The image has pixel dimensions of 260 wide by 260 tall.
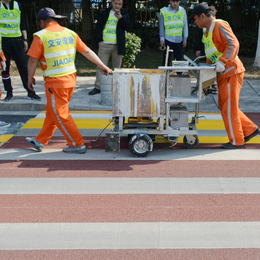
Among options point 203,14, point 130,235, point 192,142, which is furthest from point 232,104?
point 130,235

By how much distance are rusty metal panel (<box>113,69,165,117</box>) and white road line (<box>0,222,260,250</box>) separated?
2.07 meters

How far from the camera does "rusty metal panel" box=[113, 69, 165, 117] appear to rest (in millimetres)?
6098

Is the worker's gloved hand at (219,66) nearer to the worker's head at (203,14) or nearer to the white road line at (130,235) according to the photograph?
the worker's head at (203,14)

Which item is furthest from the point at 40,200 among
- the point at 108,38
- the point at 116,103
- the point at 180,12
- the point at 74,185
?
the point at 180,12

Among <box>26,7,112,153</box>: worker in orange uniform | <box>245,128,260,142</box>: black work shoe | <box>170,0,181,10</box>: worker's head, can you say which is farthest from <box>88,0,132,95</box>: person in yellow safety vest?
<box>245,128,260,142</box>: black work shoe

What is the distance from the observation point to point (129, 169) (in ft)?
19.6

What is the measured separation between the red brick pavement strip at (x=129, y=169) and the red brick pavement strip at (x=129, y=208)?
67cm

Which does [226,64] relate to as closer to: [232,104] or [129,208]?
[232,104]

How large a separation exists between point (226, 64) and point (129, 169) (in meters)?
1.92

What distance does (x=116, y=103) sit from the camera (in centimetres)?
621

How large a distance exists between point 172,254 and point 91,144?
334 centimetres

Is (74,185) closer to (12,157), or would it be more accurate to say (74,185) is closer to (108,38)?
(12,157)

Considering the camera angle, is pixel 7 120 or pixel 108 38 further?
pixel 108 38

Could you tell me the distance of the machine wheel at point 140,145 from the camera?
6.27 meters
